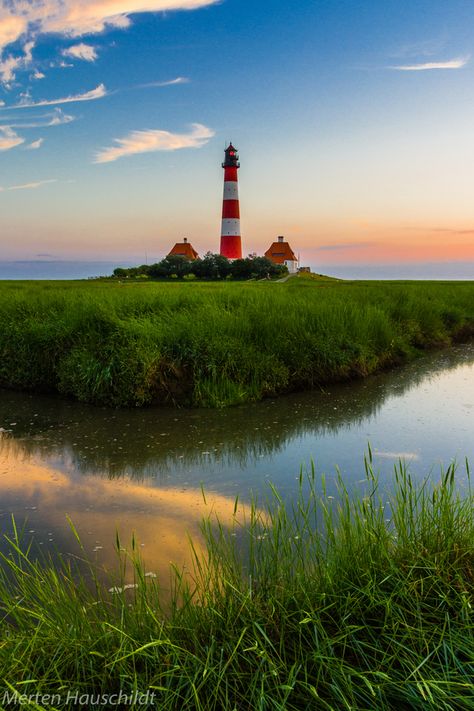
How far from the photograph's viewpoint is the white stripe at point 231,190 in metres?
48.2

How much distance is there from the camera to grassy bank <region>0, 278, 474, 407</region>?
8.37 metres

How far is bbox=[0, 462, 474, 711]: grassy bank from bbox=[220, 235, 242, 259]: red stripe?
4643 cm

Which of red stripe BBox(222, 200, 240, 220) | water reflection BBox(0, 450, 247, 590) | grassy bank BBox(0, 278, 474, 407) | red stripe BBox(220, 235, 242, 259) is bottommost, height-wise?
water reflection BBox(0, 450, 247, 590)

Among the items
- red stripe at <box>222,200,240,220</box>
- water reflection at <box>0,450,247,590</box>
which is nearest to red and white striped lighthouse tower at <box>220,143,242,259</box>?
red stripe at <box>222,200,240,220</box>

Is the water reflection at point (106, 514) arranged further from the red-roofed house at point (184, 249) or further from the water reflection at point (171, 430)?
the red-roofed house at point (184, 249)

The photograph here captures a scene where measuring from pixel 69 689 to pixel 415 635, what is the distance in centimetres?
147

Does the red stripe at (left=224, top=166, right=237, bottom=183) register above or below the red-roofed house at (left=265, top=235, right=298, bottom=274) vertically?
above

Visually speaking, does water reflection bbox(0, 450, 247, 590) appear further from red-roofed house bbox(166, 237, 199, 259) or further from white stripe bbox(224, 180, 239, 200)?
red-roofed house bbox(166, 237, 199, 259)

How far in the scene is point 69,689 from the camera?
2148 millimetres

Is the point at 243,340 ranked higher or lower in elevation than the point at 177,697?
higher

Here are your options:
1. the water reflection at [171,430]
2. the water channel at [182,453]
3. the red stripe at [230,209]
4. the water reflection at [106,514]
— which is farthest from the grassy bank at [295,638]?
the red stripe at [230,209]

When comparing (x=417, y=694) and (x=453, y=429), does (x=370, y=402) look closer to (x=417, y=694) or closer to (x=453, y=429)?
(x=453, y=429)

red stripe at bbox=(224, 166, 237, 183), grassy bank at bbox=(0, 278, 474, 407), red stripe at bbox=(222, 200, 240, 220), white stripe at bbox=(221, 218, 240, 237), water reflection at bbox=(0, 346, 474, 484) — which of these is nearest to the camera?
water reflection at bbox=(0, 346, 474, 484)

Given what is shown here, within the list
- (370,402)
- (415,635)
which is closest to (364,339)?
(370,402)
